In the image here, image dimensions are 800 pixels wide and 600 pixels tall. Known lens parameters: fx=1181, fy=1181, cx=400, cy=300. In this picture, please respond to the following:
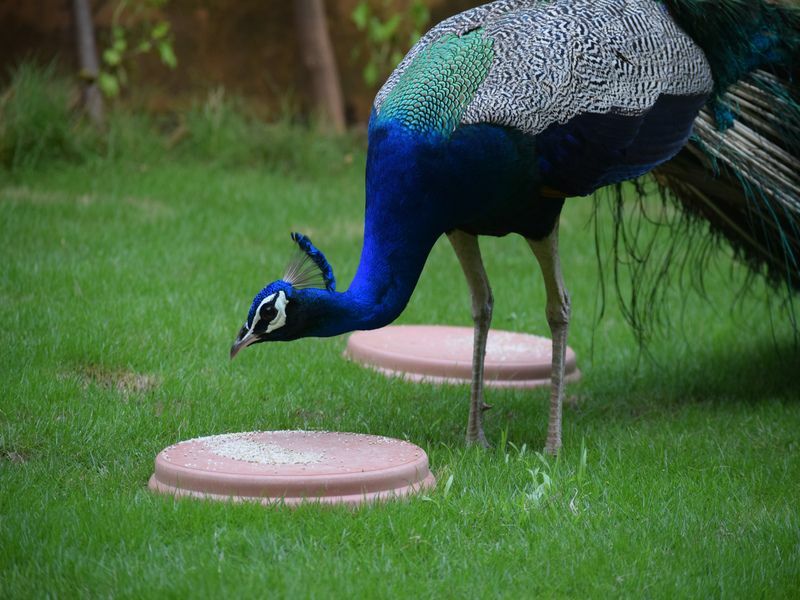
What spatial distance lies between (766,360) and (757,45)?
1794mm

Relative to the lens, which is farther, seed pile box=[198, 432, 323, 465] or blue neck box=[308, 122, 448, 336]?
blue neck box=[308, 122, 448, 336]

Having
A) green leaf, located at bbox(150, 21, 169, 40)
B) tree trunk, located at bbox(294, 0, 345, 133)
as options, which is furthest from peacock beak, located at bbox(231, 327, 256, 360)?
tree trunk, located at bbox(294, 0, 345, 133)

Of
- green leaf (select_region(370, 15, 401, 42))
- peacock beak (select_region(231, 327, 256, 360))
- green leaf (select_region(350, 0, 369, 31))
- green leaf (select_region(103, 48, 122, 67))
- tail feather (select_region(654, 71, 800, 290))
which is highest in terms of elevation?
green leaf (select_region(350, 0, 369, 31))

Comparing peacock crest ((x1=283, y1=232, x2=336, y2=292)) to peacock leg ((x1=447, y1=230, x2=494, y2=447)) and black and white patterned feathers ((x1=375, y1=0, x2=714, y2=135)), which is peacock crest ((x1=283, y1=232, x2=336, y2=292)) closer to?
black and white patterned feathers ((x1=375, y1=0, x2=714, y2=135))

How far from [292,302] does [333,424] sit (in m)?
1.03

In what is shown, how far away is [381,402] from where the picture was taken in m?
4.86

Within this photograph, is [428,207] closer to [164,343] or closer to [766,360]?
[164,343]

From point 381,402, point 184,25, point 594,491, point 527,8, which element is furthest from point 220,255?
point 184,25

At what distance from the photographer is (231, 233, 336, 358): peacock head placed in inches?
142

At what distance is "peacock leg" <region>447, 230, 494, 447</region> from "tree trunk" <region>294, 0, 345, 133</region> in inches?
227

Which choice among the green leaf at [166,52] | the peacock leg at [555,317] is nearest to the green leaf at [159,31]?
the green leaf at [166,52]

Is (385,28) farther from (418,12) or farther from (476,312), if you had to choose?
(476,312)

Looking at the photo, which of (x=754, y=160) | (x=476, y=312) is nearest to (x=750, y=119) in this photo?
(x=754, y=160)

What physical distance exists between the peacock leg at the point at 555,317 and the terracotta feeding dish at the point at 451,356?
0.77 metres
